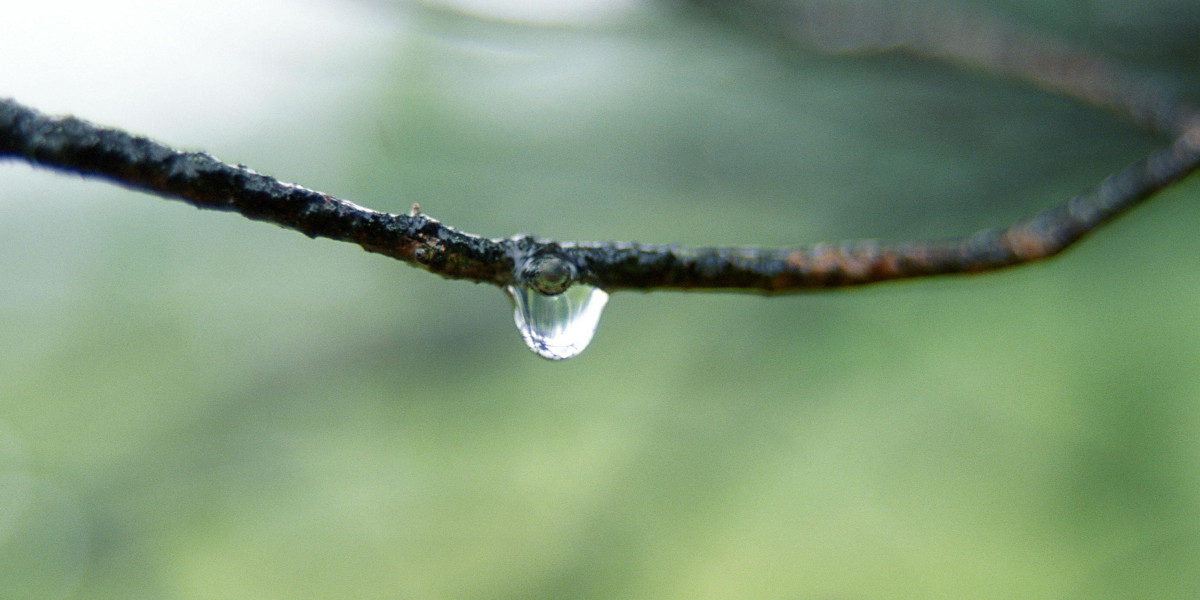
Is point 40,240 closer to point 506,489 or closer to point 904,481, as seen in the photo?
point 506,489

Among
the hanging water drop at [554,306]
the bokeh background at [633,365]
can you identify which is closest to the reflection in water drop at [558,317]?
the hanging water drop at [554,306]

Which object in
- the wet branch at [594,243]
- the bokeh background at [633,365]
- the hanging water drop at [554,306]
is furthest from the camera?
the bokeh background at [633,365]

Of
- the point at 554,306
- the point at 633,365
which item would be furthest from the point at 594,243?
the point at 633,365

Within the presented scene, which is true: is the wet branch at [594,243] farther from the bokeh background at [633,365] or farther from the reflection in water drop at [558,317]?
the bokeh background at [633,365]

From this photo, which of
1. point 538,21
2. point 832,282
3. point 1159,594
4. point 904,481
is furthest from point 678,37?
point 1159,594

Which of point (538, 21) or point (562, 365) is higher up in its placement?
point (538, 21)

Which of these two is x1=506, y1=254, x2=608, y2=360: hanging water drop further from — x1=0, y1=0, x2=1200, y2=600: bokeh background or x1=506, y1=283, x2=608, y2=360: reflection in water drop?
x1=0, y1=0, x2=1200, y2=600: bokeh background
